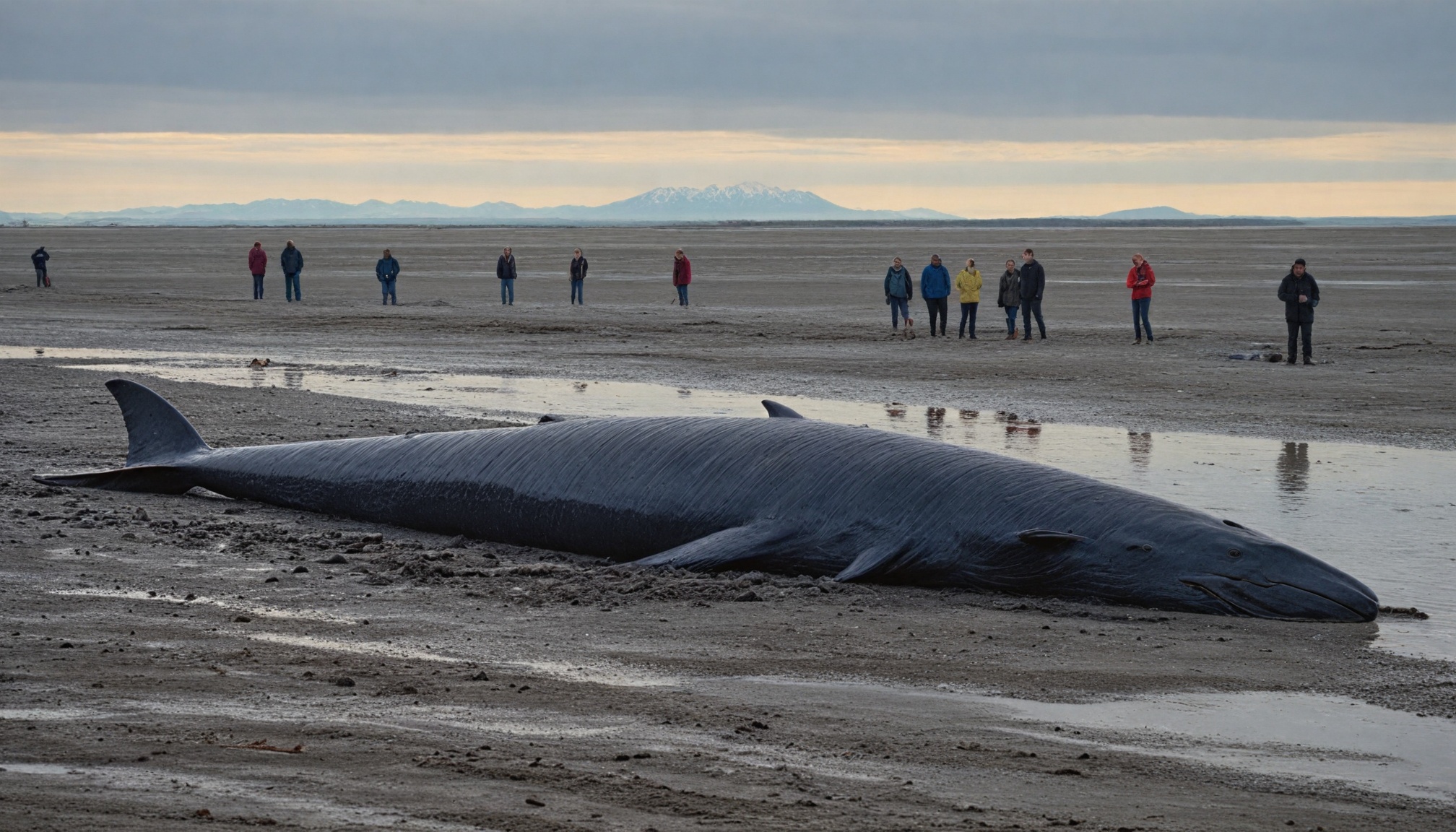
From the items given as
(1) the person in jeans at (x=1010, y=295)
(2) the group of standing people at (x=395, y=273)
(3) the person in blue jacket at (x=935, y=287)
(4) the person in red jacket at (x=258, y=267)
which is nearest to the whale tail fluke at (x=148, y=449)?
(3) the person in blue jacket at (x=935, y=287)

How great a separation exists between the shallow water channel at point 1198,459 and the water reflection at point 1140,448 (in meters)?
0.02

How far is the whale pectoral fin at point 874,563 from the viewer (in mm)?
8141

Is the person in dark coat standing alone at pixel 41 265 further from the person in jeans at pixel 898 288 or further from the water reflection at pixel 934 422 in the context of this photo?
the water reflection at pixel 934 422

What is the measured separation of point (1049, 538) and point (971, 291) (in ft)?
75.3

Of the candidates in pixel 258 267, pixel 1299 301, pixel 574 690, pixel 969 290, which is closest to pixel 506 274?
pixel 258 267

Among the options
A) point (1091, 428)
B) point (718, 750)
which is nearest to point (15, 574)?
point (718, 750)

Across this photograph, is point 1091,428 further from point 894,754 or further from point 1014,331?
point 1014,331

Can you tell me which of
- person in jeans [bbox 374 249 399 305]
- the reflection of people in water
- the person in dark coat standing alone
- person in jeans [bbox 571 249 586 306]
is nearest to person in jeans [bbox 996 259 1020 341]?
person in jeans [bbox 571 249 586 306]

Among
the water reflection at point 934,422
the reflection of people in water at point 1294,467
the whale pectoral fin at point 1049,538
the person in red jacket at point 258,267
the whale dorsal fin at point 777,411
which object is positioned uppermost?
the person in red jacket at point 258,267

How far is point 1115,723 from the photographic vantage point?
5.84 meters

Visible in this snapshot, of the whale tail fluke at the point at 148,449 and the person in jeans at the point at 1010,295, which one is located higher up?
the person in jeans at the point at 1010,295

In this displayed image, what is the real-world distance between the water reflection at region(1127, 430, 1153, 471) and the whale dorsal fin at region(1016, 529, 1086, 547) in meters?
5.03

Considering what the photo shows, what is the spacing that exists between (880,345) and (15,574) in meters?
20.8

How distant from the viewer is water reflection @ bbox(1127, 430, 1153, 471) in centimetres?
1320
